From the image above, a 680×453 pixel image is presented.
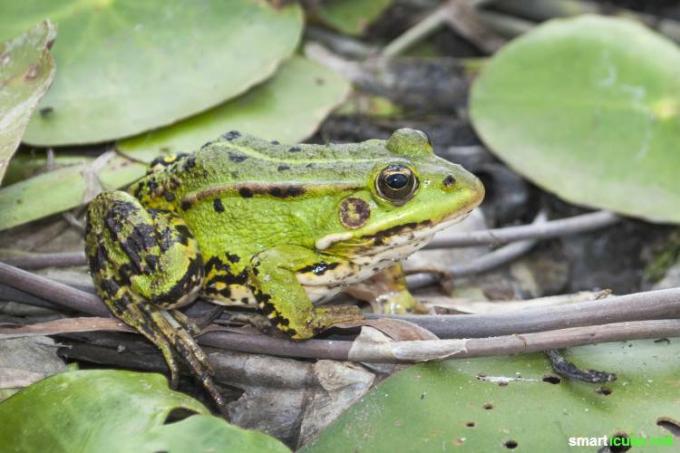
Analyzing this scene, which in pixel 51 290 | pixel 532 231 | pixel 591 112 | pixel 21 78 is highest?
pixel 21 78

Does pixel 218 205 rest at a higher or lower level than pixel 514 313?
higher

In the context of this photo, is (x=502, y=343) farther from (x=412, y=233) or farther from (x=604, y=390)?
(x=412, y=233)

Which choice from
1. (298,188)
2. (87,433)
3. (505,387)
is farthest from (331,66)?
(87,433)

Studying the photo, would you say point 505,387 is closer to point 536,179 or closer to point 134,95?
point 536,179

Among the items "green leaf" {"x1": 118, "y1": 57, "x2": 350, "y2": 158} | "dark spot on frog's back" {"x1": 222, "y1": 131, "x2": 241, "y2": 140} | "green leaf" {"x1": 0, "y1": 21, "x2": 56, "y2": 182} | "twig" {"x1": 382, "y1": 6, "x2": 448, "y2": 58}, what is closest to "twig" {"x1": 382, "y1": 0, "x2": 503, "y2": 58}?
"twig" {"x1": 382, "y1": 6, "x2": 448, "y2": 58}

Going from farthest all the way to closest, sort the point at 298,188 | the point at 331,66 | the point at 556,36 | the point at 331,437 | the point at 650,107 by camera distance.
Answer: the point at 331,66 < the point at 556,36 < the point at 650,107 < the point at 298,188 < the point at 331,437

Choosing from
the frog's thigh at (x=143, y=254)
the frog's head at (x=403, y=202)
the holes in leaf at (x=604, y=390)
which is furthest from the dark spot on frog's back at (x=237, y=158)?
the holes in leaf at (x=604, y=390)

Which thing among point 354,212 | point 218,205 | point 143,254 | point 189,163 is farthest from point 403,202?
point 143,254
